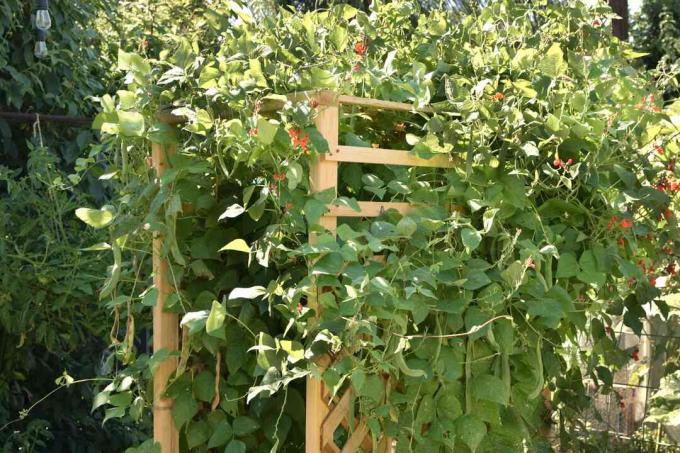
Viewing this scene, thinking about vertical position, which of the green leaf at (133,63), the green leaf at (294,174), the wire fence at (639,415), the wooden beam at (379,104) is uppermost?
the green leaf at (133,63)

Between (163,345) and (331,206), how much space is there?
65 cm

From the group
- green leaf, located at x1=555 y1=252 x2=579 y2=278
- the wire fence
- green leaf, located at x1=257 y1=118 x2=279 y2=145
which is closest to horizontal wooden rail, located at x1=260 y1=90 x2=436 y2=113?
green leaf, located at x1=257 y1=118 x2=279 y2=145

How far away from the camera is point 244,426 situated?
2133 mm

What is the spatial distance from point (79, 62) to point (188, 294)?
6.93 ft

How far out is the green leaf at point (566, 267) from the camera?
2.21m

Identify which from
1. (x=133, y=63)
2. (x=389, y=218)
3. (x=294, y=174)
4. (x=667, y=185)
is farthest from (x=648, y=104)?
(x=133, y=63)

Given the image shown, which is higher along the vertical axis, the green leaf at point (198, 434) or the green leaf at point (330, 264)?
the green leaf at point (330, 264)

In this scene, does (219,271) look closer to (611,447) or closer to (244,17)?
(244,17)

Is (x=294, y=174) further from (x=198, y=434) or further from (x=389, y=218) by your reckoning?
(x=198, y=434)

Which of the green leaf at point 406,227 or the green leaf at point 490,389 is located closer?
the green leaf at point 406,227

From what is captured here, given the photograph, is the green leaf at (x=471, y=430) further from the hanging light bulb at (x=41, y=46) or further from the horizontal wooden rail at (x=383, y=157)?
the hanging light bulb at (x=41, y=46)

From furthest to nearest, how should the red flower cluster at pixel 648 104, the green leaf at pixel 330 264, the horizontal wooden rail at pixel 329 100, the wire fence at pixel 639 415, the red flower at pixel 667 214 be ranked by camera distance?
the wire fence at pixel 639 415, the red flower at pixel 667 214, the red flower cluster at pixel 648 104, the horizontal wooden rail at pixel 329 100, the green leaf at pixel 330 264

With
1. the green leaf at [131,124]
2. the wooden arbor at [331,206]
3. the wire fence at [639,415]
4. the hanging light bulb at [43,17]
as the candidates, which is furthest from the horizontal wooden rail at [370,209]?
the hanging light bulb at [43,17]

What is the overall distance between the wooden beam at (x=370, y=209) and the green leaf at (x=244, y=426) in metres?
0.54
